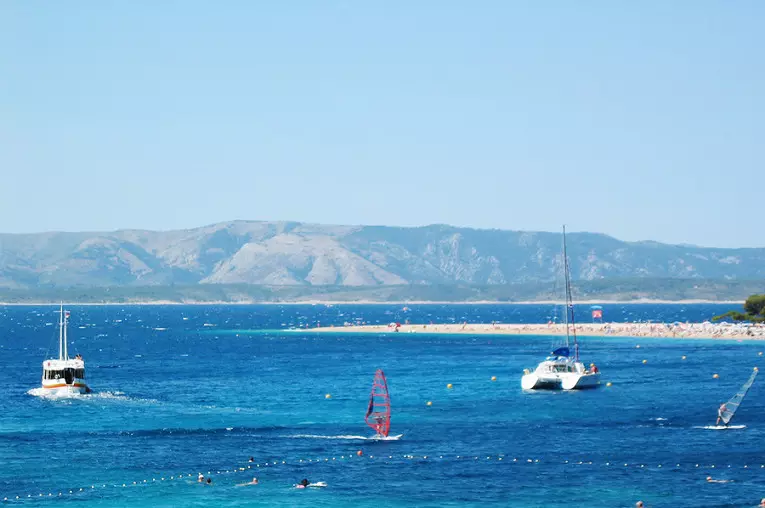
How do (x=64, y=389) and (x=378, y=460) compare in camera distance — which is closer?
(x=378, y=460)

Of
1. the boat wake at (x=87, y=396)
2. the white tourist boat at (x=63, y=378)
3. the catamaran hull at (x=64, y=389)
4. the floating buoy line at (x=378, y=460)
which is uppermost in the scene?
the white tourist boat at (x=63, y=378)

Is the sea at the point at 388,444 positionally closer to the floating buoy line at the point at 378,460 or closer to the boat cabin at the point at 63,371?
the floating buoy line at the point at 378,460

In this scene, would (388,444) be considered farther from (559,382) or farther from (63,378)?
(63,378)

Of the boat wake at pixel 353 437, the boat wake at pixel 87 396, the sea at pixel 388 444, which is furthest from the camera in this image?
the boat wake at pixel 87 396

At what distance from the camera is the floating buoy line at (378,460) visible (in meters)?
71.3

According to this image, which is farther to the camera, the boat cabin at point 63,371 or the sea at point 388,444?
the boat cabin at point 63,371

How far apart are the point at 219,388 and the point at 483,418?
44312 millimetres

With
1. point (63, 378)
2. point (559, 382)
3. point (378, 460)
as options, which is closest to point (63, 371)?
point (63, 378)

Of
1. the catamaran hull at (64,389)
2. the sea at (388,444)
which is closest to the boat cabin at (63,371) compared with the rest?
the catamaran hull at (64,389)

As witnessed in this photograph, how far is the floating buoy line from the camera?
234ft

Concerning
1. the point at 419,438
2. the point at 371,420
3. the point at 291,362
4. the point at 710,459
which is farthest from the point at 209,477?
the point at 291,362

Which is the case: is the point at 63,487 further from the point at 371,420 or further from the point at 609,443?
the point at 609,443

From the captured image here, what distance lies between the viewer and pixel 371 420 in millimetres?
100750

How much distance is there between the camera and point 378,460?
80375 millimetres
